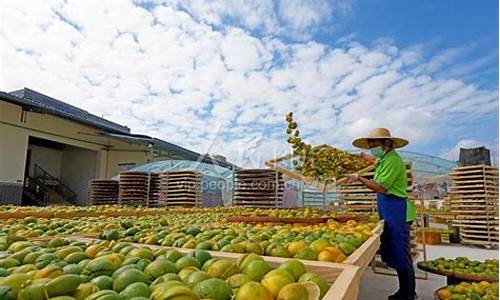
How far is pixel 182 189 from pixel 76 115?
8003 mm

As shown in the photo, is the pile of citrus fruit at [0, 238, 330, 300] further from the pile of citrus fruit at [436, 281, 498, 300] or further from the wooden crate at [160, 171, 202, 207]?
the wooden crate at [160, 171, 202, 207]

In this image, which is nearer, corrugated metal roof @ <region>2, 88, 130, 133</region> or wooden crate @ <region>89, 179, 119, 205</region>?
wooden crate @ <region>89, 179, 119, 205</region>

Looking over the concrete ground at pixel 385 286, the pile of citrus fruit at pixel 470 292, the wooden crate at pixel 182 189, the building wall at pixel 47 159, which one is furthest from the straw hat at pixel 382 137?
the building wall at pixel 47 159

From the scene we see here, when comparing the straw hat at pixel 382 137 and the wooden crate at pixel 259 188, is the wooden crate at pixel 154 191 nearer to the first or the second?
the wooden crate at pixel 259 188

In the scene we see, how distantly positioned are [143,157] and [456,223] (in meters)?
13.8

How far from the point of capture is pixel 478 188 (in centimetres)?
821

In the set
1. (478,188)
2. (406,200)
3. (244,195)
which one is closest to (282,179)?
(244,195)

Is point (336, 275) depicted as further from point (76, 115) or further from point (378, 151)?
point (76, 115)

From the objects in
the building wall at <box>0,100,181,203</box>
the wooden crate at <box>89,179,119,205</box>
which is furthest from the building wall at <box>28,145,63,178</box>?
the wooden crate at <box>89,179,119,205</box>

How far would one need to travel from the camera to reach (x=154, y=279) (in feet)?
3.81

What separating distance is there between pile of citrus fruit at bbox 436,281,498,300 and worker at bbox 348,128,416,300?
1.48 feet

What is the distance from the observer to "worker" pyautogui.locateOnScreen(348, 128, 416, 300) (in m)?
3.12

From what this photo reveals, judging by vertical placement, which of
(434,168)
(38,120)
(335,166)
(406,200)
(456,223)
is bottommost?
(456,223)

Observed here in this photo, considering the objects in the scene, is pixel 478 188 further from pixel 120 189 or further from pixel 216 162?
pixel 216 162
